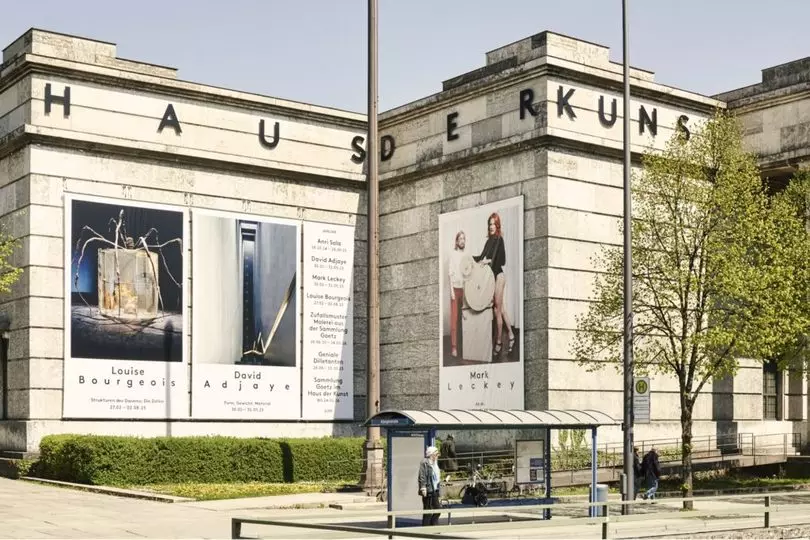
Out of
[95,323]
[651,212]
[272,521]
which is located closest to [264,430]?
[95,323]

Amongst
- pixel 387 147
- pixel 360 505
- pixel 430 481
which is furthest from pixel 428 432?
pixel 387 147

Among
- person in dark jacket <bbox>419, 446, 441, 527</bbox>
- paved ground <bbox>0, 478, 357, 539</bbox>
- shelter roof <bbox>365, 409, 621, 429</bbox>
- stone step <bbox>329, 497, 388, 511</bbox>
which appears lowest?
stone step <bbox>329, 497, 388, 511</bbox>

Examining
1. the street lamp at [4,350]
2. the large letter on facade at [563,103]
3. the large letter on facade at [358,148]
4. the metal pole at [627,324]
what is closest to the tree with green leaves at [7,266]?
the street lamp at [4,350]

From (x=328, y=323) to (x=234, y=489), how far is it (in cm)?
1181

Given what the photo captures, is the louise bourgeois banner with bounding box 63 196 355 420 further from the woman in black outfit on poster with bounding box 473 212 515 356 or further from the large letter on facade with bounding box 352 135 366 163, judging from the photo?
the woman in black outfit on poster with bounding box 473 212 515 356

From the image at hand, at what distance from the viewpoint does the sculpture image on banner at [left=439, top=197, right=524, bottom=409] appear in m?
40.0

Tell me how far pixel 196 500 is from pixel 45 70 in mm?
16051

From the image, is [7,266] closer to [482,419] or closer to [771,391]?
[482,419]

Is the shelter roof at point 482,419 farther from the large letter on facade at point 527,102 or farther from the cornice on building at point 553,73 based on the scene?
the cornice on building at point 553,73

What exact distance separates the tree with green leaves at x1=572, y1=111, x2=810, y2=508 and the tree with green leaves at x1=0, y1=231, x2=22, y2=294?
56.2ft

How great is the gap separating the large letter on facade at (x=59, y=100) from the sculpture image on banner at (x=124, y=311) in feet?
9.39

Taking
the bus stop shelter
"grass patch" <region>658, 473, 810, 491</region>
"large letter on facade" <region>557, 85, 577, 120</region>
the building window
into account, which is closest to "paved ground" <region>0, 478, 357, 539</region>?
the bus stop shelter

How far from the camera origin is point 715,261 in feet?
106

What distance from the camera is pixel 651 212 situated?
3419cm
